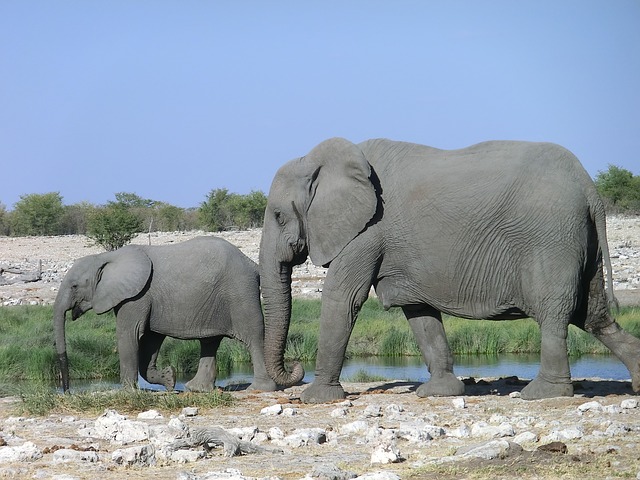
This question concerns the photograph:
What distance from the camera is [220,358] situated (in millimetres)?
17391

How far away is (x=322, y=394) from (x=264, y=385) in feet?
5.46

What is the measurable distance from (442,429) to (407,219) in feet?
8.29

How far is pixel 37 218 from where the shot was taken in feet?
202

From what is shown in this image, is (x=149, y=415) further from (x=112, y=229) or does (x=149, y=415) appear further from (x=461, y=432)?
(x=112, y=229)

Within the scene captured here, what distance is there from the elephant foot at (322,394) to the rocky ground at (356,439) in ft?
0.56

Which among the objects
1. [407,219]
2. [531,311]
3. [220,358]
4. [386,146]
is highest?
[386,146]

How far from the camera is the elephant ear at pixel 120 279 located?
12.3 m

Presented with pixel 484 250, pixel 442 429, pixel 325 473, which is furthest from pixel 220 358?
pixel 325 473

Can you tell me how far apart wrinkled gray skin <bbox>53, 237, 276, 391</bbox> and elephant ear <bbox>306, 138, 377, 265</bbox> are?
209 cm

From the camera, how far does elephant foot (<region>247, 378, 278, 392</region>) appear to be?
12.0 meters

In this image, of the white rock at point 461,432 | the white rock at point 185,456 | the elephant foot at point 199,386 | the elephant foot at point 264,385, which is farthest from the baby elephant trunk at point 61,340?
the white rock at point 461,432

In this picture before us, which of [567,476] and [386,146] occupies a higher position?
[386,146]

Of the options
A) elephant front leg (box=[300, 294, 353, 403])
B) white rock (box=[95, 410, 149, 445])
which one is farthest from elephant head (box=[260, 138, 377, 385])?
white rock (box=[95, 410, 149, 445])

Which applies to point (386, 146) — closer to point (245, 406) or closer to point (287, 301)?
point (287, 301)
